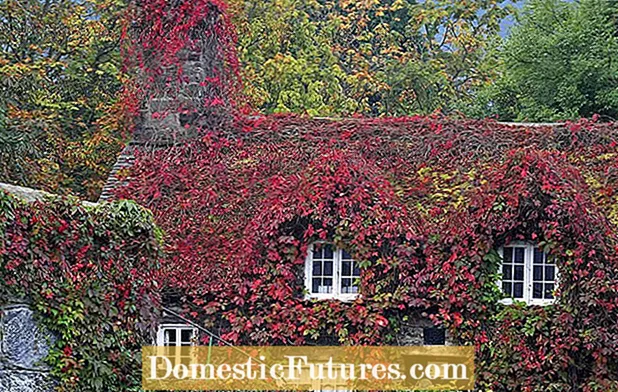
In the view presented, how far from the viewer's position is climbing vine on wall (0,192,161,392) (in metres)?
7.41

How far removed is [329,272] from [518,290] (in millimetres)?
2434

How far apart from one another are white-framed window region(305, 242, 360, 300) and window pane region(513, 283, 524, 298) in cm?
200

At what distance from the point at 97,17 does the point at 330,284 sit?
574 inches

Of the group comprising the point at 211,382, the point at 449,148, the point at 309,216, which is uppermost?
the point at 449,148

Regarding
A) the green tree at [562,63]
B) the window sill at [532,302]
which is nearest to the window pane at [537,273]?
the window sill at [532,302]

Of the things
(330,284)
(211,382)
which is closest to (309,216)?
(330,284)

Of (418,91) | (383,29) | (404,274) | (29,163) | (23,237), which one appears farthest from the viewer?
(383,29)

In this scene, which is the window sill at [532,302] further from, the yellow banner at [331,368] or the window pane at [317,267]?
the window pane at [317,267]

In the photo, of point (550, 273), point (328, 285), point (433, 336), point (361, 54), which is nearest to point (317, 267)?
point (328, 285)

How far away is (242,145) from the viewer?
51.5 feet

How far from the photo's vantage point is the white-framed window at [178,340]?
42.3 feet

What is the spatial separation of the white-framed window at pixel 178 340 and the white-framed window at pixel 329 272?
1.69 m

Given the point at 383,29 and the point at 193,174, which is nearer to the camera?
the point at 193,174

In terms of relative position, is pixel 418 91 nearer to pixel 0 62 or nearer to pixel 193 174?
pixel 0 62
